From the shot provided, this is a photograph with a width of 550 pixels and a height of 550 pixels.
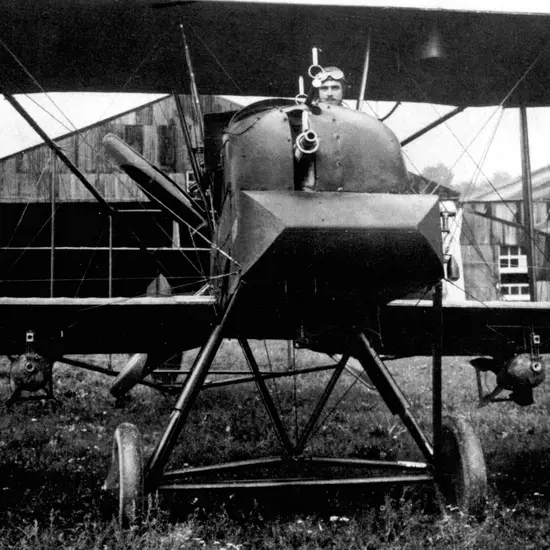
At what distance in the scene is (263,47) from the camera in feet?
22.5

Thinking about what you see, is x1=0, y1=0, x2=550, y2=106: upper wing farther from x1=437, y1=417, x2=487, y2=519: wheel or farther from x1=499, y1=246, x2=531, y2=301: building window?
x1=499, y1=246, x2=531, y2=301: building window

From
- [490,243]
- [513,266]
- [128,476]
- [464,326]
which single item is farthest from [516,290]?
[128,476]

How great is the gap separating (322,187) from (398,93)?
4.04 metres

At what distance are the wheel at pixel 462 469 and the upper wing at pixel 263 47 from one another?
8.65 ft

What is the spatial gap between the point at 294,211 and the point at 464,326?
279 cm

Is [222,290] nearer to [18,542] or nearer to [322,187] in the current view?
[322,187]

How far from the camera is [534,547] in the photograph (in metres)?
4.52

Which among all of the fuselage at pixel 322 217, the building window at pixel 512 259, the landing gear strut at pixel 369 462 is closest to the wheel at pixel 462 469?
the landing gear strut at pixel 369 462

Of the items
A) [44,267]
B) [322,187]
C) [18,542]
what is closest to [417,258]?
[322,187]

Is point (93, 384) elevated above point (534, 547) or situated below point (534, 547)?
above

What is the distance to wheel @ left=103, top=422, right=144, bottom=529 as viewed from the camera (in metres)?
4.64

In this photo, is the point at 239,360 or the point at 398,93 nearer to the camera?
the point at 398,93

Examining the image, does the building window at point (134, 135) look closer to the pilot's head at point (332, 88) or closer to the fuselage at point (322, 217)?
the pilot's head at point (332, 88)

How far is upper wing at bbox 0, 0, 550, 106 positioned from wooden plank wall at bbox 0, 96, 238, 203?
10.4 m
